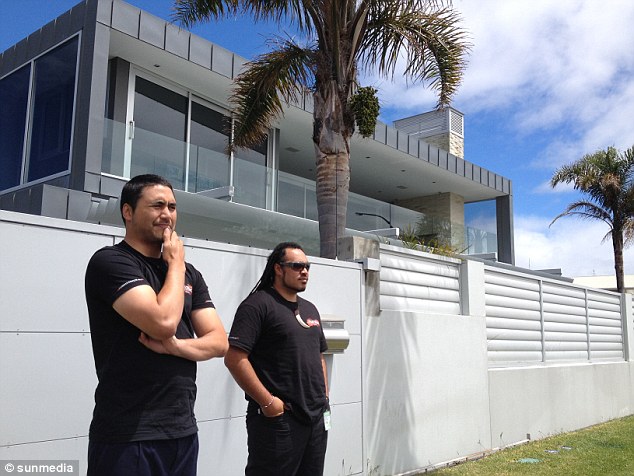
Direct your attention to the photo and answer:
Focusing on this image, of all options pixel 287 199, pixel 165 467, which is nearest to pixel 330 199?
pixel 165 467

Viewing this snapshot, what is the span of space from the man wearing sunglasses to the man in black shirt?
3.51 ft

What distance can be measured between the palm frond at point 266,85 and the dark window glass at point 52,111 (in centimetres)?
427

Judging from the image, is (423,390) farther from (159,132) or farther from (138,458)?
(159,132)

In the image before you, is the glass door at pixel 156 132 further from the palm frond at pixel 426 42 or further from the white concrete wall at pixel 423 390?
the white concrete wall at pixel 423 390

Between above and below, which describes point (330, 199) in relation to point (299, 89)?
below

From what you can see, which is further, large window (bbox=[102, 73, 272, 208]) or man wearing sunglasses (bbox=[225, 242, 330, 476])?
large window (bbox=[102, 73, 272, 208])

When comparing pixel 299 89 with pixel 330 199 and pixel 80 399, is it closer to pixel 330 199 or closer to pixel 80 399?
pixel 330 199

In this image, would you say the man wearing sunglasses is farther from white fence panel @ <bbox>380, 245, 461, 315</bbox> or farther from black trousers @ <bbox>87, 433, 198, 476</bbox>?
white fence panel @ <bbox>380, 245, 461, 315</bbox>

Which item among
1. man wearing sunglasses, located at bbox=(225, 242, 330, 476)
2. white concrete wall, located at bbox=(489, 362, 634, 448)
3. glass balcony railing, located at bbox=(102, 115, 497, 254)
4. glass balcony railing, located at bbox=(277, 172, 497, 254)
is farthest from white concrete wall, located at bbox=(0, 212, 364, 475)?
glass balcony railing, located at bbox=(102, 115, 497, 254)

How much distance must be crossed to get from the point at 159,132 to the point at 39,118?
2.37 meters

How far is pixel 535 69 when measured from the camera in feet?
44.3

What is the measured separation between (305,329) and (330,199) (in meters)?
3.98

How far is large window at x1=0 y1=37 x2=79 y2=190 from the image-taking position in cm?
1248

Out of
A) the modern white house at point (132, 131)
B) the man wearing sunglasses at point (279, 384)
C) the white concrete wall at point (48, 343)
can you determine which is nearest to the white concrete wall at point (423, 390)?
the white concrete wall at point (48, 343)
